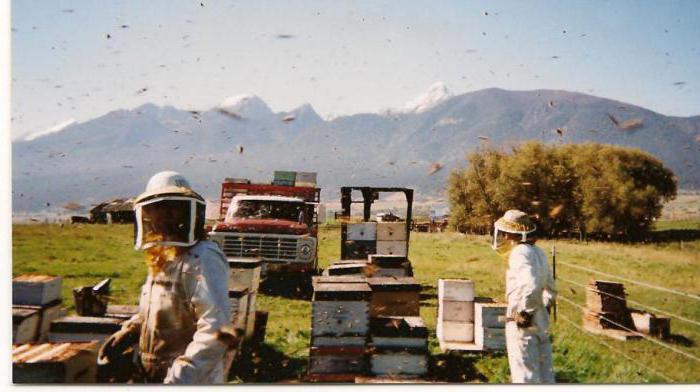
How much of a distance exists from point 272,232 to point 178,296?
8.34 metres

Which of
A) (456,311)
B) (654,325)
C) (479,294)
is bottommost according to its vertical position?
(479,294)

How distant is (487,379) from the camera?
19.5ft

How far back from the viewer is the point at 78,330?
466 cm

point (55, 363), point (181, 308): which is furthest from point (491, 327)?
point (55, 363)

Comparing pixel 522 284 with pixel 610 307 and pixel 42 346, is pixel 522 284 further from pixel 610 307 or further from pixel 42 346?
pixel 610 307

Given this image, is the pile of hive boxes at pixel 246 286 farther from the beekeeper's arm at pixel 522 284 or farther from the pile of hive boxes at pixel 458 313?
the beekeeper's arm at pixel 522 284

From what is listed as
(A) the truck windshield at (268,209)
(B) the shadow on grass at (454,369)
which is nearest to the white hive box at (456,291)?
(B) the shadow on grass at (454,369)

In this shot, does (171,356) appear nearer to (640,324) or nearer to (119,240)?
(640,324)

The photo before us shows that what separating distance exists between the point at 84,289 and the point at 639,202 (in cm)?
4819

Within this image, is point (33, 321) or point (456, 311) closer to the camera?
point (33, 321)

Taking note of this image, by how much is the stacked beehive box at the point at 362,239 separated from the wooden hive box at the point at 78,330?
25.9 feet

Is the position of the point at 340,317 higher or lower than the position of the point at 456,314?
higher

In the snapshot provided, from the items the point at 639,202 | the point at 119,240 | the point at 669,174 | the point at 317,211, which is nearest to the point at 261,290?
the point at 317,211

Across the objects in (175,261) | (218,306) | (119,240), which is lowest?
(119,240)
